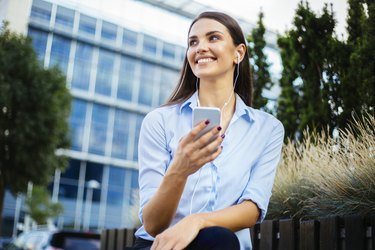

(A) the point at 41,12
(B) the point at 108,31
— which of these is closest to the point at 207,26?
(A) the point at 41,12

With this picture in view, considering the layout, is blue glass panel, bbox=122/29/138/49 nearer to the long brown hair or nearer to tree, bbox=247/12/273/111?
tree, bbox=247/12/273/111

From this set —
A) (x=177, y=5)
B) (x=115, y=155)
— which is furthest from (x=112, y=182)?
(x=177, y=5)

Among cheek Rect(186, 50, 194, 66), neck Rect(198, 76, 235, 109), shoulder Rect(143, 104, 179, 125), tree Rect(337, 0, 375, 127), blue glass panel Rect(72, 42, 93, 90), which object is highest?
blue glass panel Rect(72, 42, 93, 90)

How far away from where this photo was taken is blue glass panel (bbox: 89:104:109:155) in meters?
32.1

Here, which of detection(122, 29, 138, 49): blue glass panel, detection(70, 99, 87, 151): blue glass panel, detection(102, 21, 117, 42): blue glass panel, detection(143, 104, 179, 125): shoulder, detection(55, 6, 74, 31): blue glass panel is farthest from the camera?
detection(122, 29, 138, 49): blue glass panel

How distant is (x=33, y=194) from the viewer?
26.4m

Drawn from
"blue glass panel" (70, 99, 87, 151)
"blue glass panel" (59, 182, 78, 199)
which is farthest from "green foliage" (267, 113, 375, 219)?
"blue glass panel" (70, 99, 87, 151)

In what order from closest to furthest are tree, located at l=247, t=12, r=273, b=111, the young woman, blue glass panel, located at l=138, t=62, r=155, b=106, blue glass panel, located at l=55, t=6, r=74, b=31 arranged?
the young woman
tree, located at l=247, t=12, r=273, b=111
blue glass panel, located at l=55, t=6, r=74, b=31
blue glass panel, located at l=138, t=62, r=155, b=106

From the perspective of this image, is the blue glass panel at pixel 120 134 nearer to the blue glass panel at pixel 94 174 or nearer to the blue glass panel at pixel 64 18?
the blue glass panel at pixel 94 174

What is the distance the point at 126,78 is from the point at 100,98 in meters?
2.52

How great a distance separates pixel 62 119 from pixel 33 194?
38.4 ft

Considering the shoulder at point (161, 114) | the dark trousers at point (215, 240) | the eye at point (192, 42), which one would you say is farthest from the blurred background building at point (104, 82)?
the dark trousers at point (215, 240)

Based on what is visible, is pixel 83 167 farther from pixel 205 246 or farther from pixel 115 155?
pixel 205 246

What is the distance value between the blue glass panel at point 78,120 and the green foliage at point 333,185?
28351 millimetres
